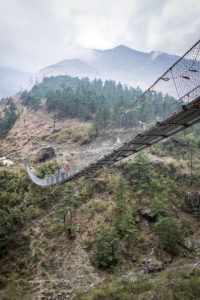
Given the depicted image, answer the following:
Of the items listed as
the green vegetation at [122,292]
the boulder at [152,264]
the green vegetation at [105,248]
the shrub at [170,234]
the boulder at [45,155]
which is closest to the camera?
the green vegetation at [122,292]

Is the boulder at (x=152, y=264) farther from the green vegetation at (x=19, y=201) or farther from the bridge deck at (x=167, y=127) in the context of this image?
the green vegetation at (x=19, y=201)

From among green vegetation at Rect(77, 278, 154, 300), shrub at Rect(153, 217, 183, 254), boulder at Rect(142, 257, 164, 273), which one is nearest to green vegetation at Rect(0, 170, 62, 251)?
green vegetation at Rect(77, 278, 154, 300)

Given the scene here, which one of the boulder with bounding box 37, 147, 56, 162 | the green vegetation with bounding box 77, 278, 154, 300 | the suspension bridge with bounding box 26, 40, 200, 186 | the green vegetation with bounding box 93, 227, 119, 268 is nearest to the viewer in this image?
the suspension bridge with bounding box 26, 40, 200, 186

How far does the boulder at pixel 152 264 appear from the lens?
24.8ft

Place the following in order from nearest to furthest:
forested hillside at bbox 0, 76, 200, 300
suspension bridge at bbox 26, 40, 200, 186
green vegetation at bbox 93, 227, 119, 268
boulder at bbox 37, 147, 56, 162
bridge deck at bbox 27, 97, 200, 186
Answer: suspension bridge at bbox 26, 40, 200, 186 → bridge deck at bbox 27, 97, 200, 186 → forested hillside at bbox 0, 76, 200, 300 → green vegetation at bbox 93, 227, 119, 268 → boulder at bbox 37, 147, 56, 162

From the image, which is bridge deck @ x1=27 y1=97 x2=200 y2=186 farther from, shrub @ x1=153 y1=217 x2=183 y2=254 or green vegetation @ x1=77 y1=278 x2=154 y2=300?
shrub @ x1=153 y1=217 x2=183 y2=254

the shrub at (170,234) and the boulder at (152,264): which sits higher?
the shrub at (170,234)

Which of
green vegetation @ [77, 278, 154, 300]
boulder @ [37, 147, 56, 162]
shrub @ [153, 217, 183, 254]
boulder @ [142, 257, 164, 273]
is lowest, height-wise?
boulder @ [142, 257, 164, 273]

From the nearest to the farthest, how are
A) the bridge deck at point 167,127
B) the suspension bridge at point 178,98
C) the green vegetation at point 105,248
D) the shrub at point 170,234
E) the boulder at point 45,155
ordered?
the suspension bridge at point 178,98 → the bridge deck at point 167,127 → the green vegetation at point 105,248 → the shrub at point 170,234 → the boulder at point 45,155

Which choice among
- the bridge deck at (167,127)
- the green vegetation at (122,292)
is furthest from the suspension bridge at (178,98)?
the green vegetation at (122,292)

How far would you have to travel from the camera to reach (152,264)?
7.81 meters

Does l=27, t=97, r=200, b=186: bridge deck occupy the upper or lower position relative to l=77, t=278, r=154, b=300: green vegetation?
upper

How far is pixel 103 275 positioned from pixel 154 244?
3.20 m

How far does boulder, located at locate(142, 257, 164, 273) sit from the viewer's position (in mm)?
7573
